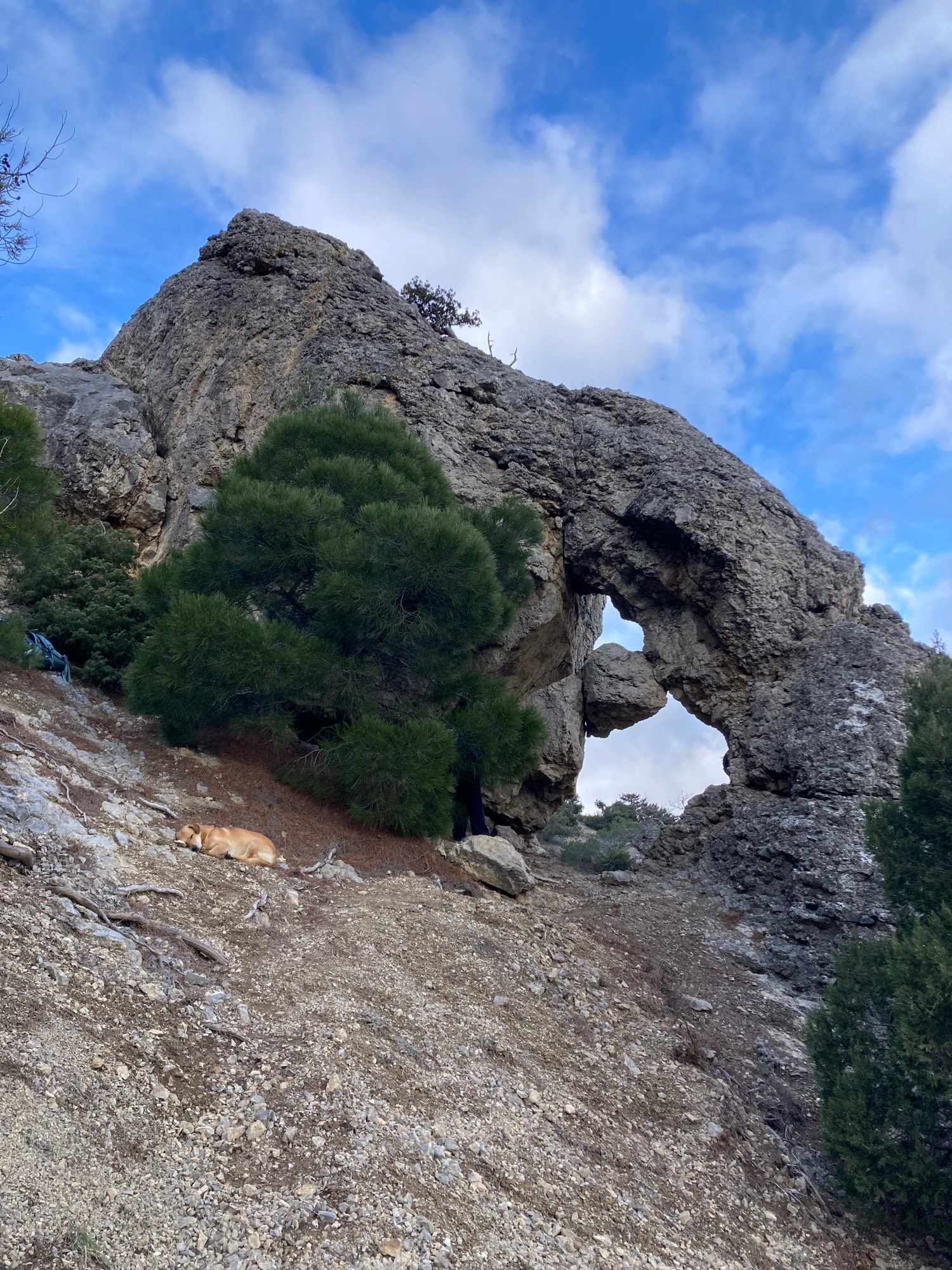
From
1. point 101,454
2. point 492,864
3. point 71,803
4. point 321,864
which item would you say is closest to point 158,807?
point 71,803

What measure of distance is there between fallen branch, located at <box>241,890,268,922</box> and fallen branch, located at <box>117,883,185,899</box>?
49 cm

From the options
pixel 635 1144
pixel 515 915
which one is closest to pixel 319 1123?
pixel 635 1144

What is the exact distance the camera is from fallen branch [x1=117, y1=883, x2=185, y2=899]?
234 inches

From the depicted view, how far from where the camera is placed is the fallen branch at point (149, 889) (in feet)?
19.5

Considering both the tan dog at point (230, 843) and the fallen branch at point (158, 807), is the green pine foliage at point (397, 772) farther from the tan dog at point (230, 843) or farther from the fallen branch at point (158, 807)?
the fallen branch at point (158, 807)

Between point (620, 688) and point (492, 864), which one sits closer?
point (492, 864)

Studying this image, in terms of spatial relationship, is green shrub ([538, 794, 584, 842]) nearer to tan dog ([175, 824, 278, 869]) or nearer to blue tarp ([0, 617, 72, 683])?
blue tarp ([0, 617, 72, 683])

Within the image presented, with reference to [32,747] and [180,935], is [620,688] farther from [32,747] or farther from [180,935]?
[180,935]

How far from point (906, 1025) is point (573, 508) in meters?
11.6

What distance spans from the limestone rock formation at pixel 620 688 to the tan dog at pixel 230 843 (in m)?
8.34

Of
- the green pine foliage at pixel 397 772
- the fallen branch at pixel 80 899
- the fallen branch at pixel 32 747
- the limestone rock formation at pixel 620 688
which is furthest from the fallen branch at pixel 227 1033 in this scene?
the limestone rock formation at pixel 620 688

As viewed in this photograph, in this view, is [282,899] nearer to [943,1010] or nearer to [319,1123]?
[319,1123]

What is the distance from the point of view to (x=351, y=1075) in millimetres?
4695

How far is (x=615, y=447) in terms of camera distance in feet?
51.5
